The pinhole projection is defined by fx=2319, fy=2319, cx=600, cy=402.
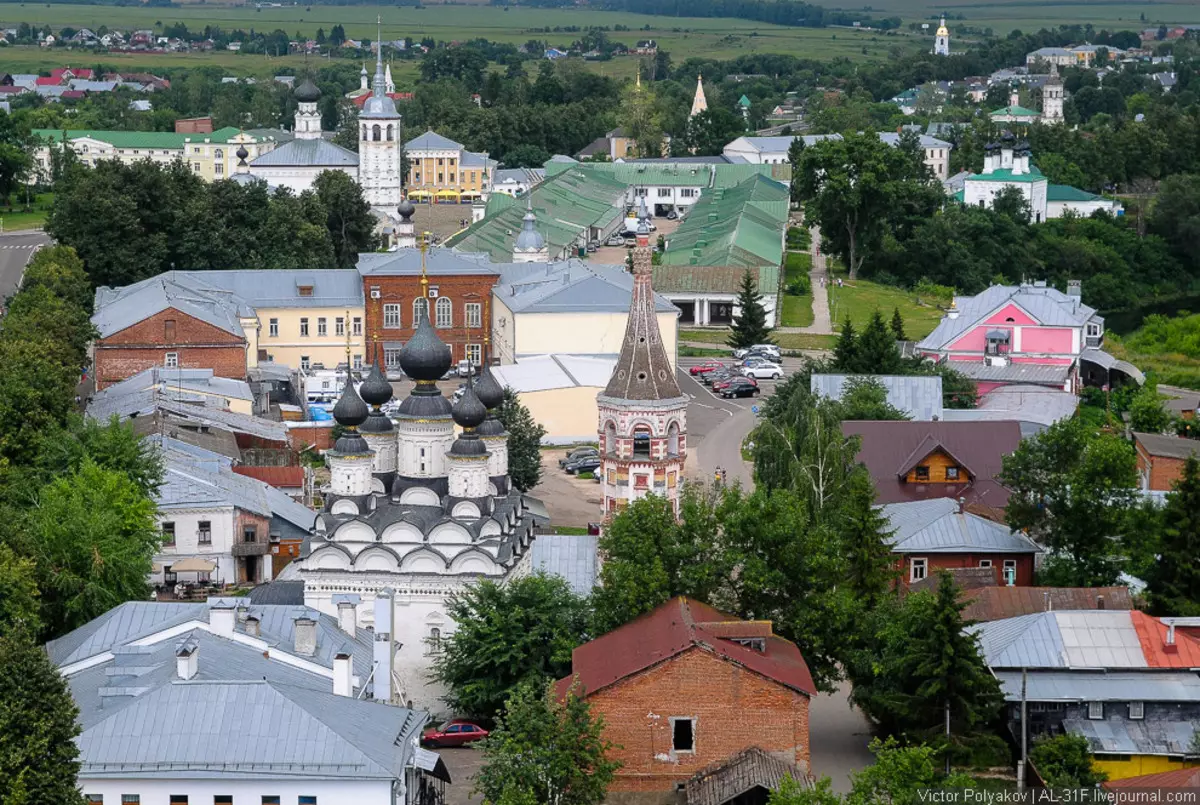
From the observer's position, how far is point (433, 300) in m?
61.9

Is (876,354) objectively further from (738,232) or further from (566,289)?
(738,232)

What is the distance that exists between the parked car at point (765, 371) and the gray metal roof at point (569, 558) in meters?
23.6

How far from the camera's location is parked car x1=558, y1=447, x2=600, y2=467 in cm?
4997

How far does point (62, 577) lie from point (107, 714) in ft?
22.4

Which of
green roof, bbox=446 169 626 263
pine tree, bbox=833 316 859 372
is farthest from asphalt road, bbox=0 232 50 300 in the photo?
pine tree, bbox=833 316 859 372

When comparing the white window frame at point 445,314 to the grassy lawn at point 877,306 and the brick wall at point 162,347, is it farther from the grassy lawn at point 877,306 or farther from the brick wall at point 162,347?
the grassy lawn at point 877,306

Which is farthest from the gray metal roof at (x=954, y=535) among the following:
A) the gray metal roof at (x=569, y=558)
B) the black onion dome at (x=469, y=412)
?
the black onion dome at (x=469, y=412)

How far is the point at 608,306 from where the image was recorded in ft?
189

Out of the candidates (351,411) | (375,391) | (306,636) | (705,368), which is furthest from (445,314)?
(306,636)

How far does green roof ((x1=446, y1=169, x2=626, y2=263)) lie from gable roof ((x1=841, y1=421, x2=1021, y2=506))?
2841 centimetres

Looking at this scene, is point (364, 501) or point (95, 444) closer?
point (364, 501)

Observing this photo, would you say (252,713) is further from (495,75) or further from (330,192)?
(495,75)

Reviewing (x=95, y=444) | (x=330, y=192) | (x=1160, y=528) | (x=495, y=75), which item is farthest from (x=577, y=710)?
(x=495, y=75)

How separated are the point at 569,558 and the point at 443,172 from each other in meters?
65.1
